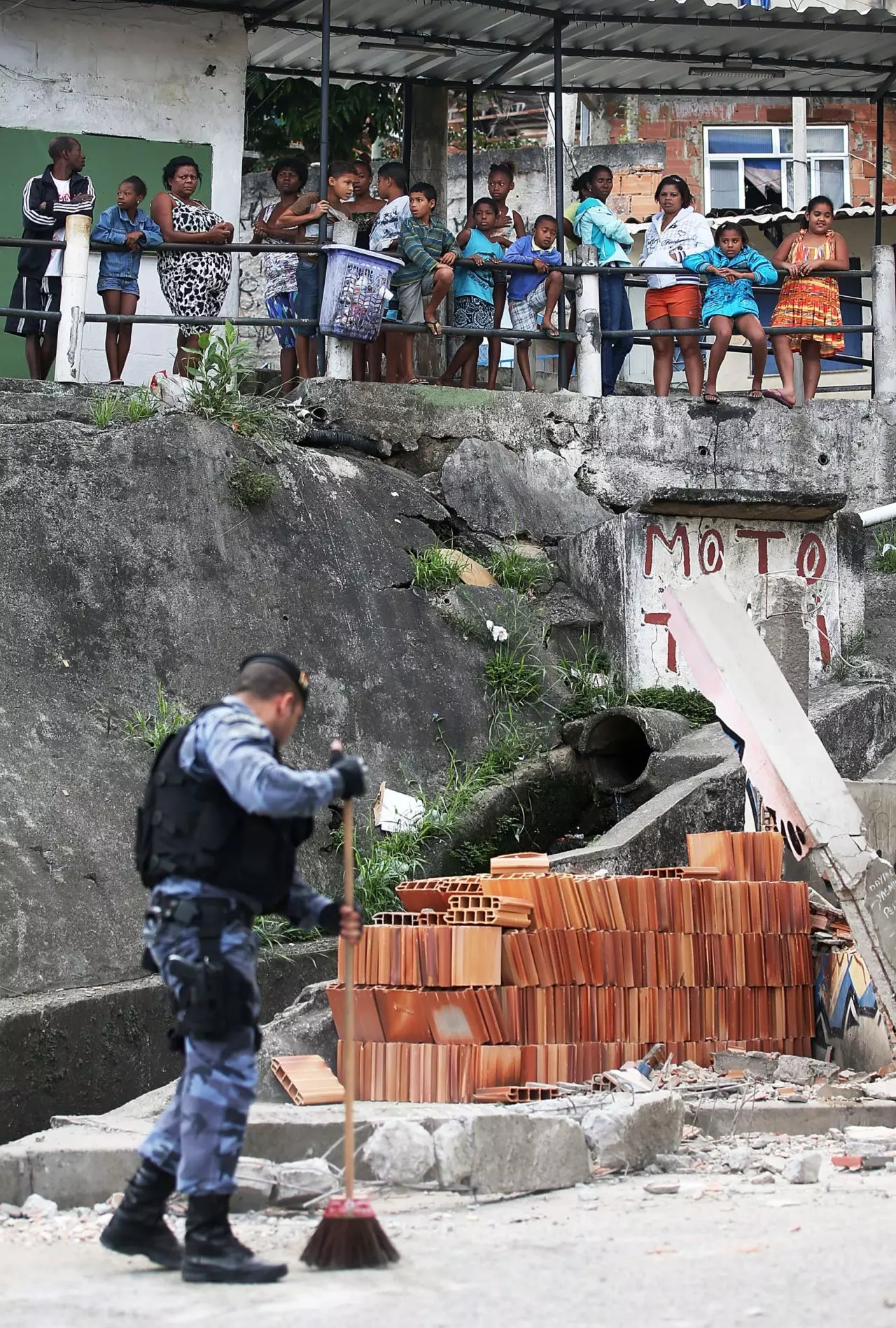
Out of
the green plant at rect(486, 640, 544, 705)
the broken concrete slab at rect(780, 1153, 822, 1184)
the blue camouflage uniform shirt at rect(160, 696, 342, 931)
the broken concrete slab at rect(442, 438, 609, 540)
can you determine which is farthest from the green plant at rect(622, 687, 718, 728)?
the blue camouflage uniform shirt at rect(160, 696, 342, 931)

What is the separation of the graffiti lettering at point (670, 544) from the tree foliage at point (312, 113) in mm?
5375

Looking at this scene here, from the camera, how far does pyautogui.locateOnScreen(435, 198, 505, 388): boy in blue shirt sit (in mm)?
12188

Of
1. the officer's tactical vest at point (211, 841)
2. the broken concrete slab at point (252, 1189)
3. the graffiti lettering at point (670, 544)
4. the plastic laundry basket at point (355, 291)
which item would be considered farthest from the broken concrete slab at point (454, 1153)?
the plastic laundry basket at point (355, 291)

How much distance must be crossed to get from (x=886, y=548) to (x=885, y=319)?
2.06m

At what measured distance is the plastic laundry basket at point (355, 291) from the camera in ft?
37.0

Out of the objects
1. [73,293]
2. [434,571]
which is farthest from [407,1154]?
[73,293]

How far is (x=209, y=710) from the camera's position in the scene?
4.49 m

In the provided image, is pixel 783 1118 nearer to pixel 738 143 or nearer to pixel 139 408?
pixel 139 408

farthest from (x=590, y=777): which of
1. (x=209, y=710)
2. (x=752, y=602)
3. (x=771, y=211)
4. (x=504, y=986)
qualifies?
(x=771, y=211)

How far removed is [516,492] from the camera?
11664 mm

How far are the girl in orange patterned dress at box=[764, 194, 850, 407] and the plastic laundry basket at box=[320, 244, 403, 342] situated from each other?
305cm

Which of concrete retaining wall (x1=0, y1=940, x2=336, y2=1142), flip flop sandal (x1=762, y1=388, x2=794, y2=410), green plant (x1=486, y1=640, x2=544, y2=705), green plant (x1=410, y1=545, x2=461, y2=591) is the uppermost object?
flip flop sandal (x1=762, y1=388, x2=794, y2=410)

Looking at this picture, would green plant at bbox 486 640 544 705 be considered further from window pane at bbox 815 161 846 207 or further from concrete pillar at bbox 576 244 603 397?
window pane at bbox 815 161 846 207

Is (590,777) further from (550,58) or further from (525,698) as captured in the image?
(550,58)
